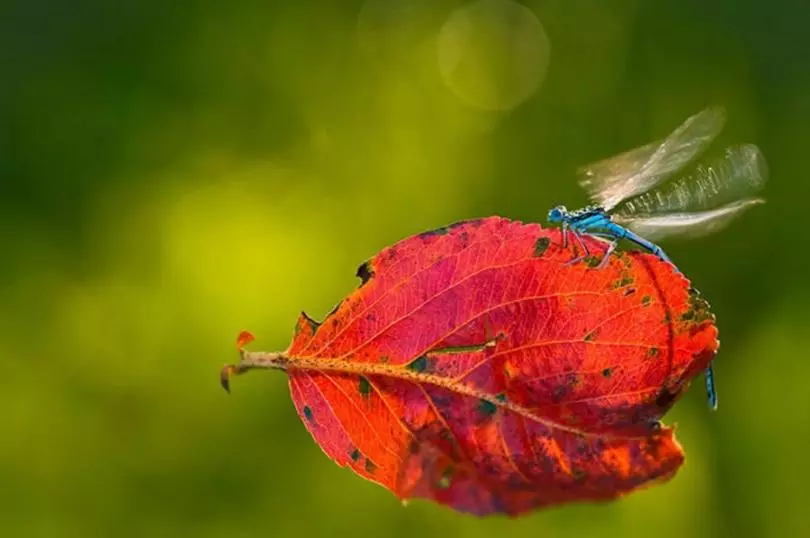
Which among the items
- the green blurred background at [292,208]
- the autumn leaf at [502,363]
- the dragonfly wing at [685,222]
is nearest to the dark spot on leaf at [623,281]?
the autumn leaf at [502,363]

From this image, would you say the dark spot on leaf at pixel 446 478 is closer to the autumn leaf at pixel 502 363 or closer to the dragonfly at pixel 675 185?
the autumn leaf at pixel 502 363

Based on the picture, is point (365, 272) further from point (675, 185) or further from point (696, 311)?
point (675, 185)

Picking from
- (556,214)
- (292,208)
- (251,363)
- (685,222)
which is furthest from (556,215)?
(292,208)

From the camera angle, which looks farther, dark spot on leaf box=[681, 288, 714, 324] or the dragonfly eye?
the dragonfly eye

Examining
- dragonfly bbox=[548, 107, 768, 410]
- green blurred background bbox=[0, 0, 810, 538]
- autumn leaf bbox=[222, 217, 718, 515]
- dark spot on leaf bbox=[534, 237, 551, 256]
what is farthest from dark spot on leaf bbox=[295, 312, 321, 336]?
green blurred background bbox=[0, 0, 810, 538]

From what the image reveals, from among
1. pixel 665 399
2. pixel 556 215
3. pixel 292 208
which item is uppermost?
pixel 292 208

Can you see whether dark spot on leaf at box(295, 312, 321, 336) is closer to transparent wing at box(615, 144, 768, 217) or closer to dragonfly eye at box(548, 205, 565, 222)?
dragonfly eye at box(548, 205, 565, 222)

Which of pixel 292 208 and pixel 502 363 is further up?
pixel 292 208
